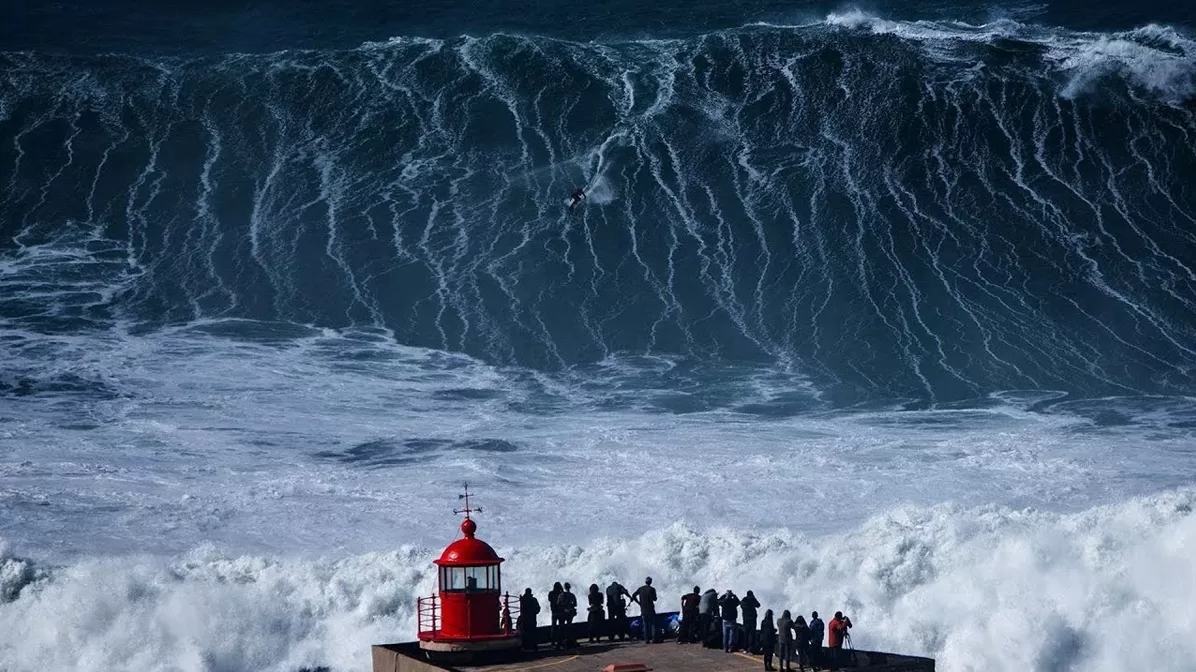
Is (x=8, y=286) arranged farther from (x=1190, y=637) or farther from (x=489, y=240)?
(x=1190, y=637)

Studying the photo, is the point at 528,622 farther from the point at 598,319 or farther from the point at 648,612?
the point at 598,319

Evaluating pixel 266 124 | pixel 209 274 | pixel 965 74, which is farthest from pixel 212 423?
pixel 965 74

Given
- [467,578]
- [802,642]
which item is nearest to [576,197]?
[467,578]

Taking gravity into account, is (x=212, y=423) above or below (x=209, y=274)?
below

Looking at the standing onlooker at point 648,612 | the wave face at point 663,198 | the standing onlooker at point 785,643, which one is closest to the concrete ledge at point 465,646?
the standing onlooker at point 648,612

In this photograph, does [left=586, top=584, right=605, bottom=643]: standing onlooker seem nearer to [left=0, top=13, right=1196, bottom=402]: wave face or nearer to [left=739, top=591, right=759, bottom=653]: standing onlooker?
[left=739, top=591, right=759, bottom=653]: standing onlooker

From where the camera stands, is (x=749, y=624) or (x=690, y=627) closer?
(x=749, y=624)

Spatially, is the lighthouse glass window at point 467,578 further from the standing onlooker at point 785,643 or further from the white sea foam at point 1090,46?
the white sea foam at point 1090,46
